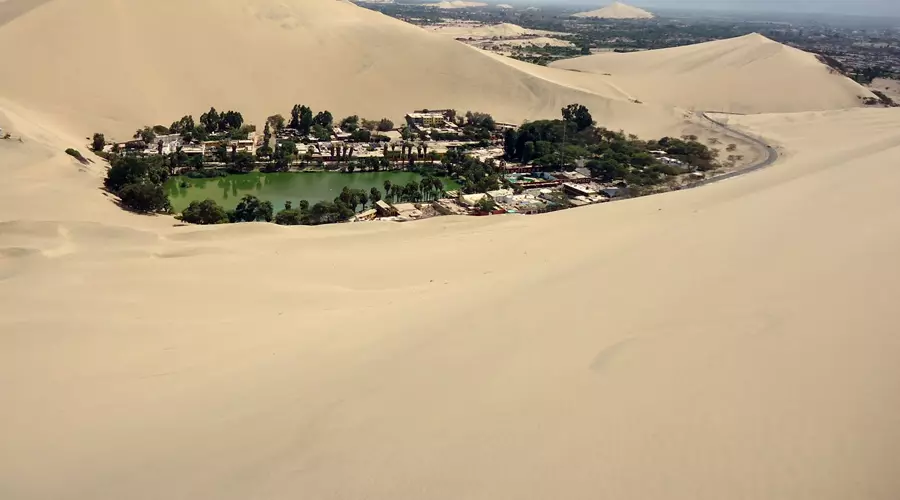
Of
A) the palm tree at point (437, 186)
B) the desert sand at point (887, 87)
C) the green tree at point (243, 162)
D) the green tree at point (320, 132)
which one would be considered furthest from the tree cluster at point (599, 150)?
the desert sand at point (887, 87)

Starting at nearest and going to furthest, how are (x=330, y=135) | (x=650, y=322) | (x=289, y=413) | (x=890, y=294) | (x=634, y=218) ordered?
(x=289, y=413), (x=650, y=322), (x=890, y=294), (x=634, y=218), (x=330, y=135)

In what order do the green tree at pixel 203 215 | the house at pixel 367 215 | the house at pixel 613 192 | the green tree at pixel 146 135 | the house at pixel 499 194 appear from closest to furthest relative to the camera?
1. the green tree at pixel 203 215
2. the house at pixel 367 215
3. the house at pixel 499 194
4. the house at pixel 613 192
5. the green tree at pixel 146 135

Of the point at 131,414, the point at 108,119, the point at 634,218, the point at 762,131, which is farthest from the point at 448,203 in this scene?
the point at 762,131

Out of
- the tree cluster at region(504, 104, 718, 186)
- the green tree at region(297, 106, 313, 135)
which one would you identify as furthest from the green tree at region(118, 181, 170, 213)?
the tree cluster at region(504, 104, 718, 186)

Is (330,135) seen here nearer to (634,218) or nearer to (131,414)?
(634,218)

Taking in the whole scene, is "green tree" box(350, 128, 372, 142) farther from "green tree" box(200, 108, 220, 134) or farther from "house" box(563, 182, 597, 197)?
"house" box(563, 182, 597, 197)

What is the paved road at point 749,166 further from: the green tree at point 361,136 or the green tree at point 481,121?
the green tree at point 361,136
